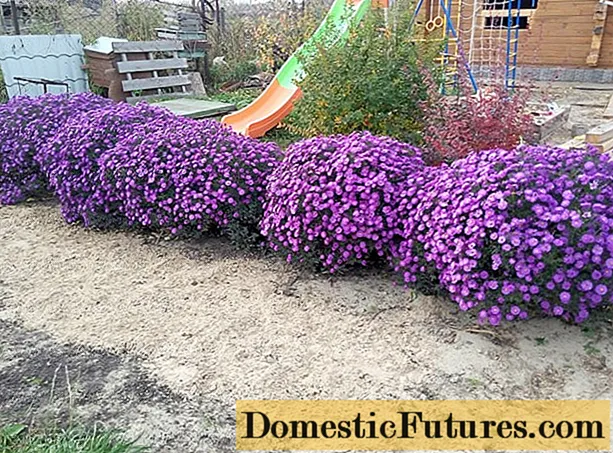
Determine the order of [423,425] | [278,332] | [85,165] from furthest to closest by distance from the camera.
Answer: [85,165], [278,332], [423,425]

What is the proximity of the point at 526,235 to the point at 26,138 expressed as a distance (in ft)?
11.8

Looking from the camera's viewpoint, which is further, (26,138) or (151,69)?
(151,69)

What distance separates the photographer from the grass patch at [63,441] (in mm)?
1756

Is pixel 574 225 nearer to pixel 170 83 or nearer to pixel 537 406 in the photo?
pixel 537 406

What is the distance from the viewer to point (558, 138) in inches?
202

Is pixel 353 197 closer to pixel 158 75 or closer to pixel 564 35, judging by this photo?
pixel 158 75

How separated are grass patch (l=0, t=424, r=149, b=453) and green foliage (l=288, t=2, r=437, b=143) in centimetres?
288

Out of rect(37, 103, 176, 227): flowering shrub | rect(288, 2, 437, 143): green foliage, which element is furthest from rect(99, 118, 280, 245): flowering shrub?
rect(288, 2, 437, 143): green foliage

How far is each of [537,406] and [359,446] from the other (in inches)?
26.1

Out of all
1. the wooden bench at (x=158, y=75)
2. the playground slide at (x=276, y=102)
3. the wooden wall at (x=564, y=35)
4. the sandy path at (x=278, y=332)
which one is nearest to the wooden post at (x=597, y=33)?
the wooden wall at (x=564, y=35)

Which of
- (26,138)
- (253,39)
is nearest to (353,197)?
(26,138)

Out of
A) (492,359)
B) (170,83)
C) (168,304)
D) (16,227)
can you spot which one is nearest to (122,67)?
(170,83)

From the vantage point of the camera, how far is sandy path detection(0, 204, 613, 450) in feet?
7.07

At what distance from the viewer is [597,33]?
324 inches
